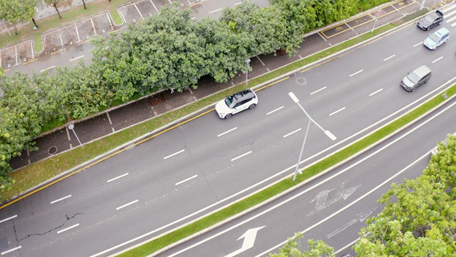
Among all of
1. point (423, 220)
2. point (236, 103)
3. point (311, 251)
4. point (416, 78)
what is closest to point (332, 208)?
point (423, 220)

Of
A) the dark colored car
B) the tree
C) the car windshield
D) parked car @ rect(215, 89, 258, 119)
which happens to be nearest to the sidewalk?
parked car @ rect(215, 89, 258, 119)

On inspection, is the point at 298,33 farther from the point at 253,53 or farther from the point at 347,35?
the point at 347,35

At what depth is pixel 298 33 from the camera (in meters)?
39.7

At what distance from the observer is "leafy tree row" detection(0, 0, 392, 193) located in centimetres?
3112

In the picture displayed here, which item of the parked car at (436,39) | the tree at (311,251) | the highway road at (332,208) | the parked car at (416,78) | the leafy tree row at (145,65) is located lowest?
the highway road at (332,208)

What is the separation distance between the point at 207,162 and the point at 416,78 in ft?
83.2

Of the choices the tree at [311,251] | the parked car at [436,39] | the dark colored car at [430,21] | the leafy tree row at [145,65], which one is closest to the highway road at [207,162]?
the parked car at [436,39]

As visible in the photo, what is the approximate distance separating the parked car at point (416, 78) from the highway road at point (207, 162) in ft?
2.55

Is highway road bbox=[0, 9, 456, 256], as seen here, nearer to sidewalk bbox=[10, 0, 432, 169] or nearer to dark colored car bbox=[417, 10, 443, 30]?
sidewalk bbox=[10, 0, 432, 169]

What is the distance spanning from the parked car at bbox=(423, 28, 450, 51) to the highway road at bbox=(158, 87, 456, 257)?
13.0 meters

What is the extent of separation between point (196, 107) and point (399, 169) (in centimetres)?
2116

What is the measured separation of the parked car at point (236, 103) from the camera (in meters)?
36.1

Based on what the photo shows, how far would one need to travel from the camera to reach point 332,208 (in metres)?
30.5

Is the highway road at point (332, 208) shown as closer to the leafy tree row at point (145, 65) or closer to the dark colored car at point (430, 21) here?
the leafy tree row at point (145, 65)
